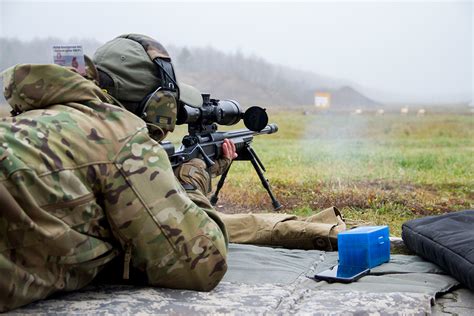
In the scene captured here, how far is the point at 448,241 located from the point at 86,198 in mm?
1362

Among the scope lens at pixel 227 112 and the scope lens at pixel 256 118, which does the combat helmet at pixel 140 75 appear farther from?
the scope lens at pixel 256 118

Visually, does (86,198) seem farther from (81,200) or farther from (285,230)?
(285,230)

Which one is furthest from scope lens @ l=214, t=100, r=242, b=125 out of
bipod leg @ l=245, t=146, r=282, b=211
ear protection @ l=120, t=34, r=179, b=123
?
ear protection @ l=120, t=34, r=179, b=123

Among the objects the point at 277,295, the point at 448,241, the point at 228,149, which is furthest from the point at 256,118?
the point at 277,295

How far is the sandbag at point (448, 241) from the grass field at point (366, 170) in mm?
786

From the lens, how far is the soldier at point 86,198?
5.29 feet

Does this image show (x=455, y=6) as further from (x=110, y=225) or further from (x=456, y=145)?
(x=110, y=225)

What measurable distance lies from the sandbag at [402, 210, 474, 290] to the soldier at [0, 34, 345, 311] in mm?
840

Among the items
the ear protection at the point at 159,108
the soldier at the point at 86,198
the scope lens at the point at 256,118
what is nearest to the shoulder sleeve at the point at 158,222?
the soldier at the point at 86,198

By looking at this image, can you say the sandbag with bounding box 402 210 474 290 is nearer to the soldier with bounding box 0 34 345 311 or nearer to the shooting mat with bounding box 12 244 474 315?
the shooting mat with bounding box 12 244 474 315

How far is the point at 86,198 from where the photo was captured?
168cm

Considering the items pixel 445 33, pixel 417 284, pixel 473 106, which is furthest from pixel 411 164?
pixel 445 33

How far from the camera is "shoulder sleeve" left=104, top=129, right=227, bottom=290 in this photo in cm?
173

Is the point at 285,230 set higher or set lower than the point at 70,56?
lower
